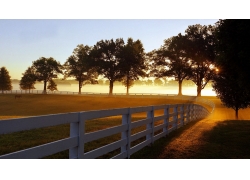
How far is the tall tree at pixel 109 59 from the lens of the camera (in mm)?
70938

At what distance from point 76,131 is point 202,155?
4.96 meters

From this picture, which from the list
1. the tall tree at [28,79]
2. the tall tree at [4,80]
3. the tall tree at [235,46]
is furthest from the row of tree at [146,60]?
the tall tree at [235,46]

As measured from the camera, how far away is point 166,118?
13.2 meters

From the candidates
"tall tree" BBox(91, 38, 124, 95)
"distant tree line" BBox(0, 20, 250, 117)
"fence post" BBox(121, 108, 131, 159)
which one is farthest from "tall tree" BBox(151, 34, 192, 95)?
"fence post" BBox(121, 108, 131, 159)

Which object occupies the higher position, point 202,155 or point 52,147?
point 52,147

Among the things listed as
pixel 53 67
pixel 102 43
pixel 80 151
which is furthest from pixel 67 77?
pixel 80 151

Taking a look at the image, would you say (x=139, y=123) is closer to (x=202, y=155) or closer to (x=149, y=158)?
(x=149, y=158)

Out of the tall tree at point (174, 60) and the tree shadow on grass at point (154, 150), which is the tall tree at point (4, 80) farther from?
the tree shadow on grass at point (154, 150)

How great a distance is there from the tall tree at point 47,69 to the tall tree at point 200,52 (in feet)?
121

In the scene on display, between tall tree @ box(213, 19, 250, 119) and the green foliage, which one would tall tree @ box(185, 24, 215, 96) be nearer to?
the green foliage

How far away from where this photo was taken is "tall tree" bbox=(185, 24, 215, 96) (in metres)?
63.8

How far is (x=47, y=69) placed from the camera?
87.0 m

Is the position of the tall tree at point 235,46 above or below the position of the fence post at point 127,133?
above
